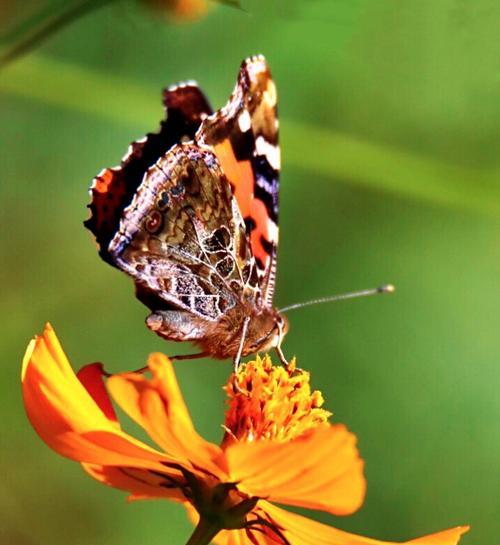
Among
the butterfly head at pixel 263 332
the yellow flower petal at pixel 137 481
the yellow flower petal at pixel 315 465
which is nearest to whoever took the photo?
the yellow flower petal at pixel 315 465

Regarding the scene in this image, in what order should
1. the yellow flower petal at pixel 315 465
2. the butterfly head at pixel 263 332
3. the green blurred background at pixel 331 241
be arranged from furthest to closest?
1. the green blurred background at pixel 331 241
2. the butterfly head at pixel 263 332
3. the yellow flower petal at pixel 315 465

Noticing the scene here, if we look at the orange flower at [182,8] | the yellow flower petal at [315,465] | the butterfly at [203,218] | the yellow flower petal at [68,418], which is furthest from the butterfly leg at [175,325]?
the orange flower at [182,8]

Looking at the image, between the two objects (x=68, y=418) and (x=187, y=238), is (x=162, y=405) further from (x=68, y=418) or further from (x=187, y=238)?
(x=187, y=238)

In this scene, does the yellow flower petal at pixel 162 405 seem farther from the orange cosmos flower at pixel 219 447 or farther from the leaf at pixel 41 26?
the leaf at pixel 41 26

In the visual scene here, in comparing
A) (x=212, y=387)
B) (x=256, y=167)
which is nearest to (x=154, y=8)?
(x=256, y=167)

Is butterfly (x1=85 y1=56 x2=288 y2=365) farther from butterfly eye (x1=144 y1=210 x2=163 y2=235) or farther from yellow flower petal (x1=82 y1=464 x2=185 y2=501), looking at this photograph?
yellow flower petal (x1=82 y1=464 x2=185 y2=501)

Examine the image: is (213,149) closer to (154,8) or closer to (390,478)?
(154,8)
